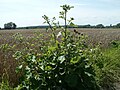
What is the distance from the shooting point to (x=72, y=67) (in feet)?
17.8

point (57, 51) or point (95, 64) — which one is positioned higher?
point (57, 51)

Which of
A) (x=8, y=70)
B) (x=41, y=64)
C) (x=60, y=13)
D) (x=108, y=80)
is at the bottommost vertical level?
(x=108, y=80)

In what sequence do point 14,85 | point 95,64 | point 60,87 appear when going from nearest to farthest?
point 60,87, point 14,85, point 95,64

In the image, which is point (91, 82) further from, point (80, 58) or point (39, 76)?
point (39, 76)

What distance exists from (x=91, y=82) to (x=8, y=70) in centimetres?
202

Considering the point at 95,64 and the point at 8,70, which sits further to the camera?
the point at 95,64

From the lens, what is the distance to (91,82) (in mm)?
5594

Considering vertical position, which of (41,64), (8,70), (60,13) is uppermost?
(60,13)

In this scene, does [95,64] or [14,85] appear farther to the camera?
Result: [95,64]

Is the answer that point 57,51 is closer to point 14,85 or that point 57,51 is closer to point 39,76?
point 39,76

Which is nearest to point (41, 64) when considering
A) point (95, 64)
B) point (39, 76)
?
point (39, 76)

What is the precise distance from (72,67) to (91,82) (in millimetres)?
472

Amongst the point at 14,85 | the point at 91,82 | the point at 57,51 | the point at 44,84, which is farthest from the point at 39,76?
the point at 14,85

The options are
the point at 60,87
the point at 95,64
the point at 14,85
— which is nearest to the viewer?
the point at 60,87
